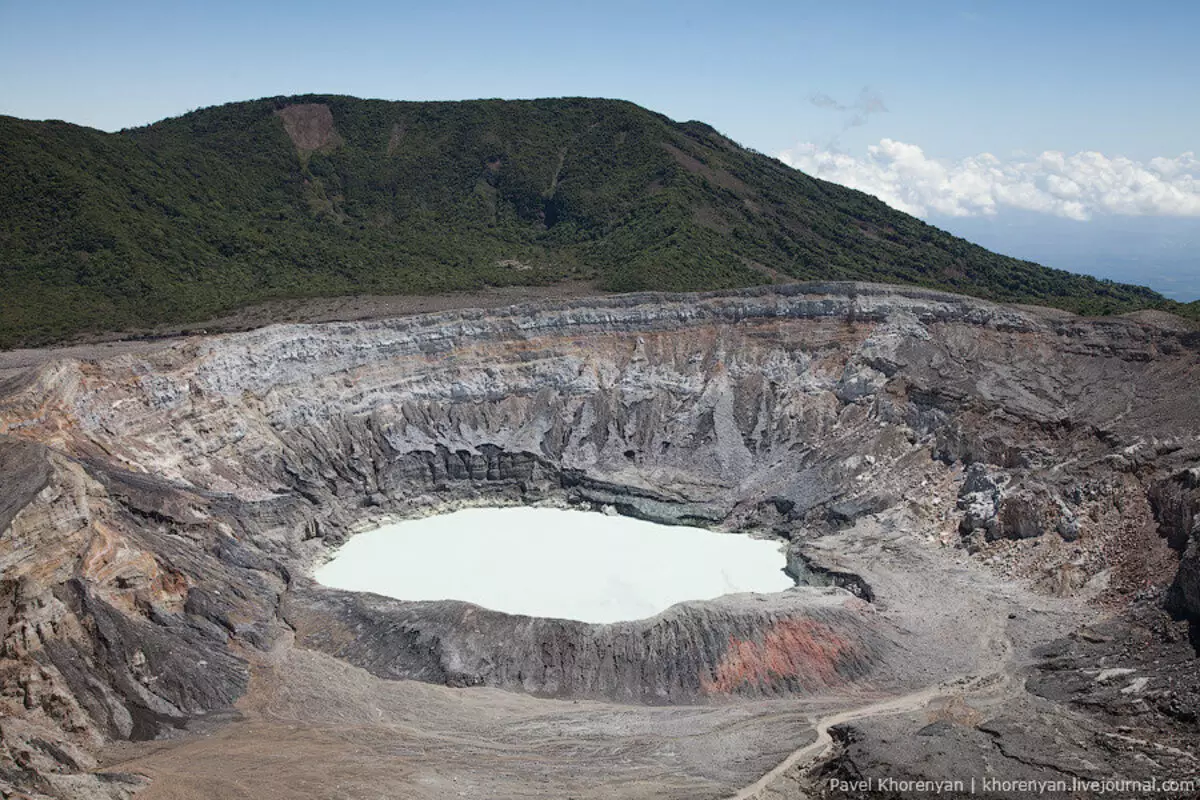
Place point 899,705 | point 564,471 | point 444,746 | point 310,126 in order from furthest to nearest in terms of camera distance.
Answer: point 310,126 → point 564,471 → point 899,705 → point 444,746

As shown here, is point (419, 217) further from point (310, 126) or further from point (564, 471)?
point (564, 471)

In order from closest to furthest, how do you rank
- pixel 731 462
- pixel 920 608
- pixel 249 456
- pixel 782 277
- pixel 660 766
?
pixel 660 766
pixel 920 608
pixel 249 456
pixel 731 462
pixel 782 277

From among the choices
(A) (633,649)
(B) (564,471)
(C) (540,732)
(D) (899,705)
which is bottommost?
(C) (540,732)

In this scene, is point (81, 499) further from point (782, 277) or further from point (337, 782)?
point (782, 277)

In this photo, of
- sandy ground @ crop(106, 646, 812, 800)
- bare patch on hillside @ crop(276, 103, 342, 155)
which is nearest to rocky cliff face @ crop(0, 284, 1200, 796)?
sandy ground @ crop(106, 646, 812, 800)

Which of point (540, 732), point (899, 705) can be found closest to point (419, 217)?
point (540, 732)

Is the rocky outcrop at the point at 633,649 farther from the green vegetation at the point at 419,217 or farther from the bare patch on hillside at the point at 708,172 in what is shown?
the bare patch on hillside at the point at 708,172

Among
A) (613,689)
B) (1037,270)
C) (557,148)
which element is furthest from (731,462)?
(557,148)
